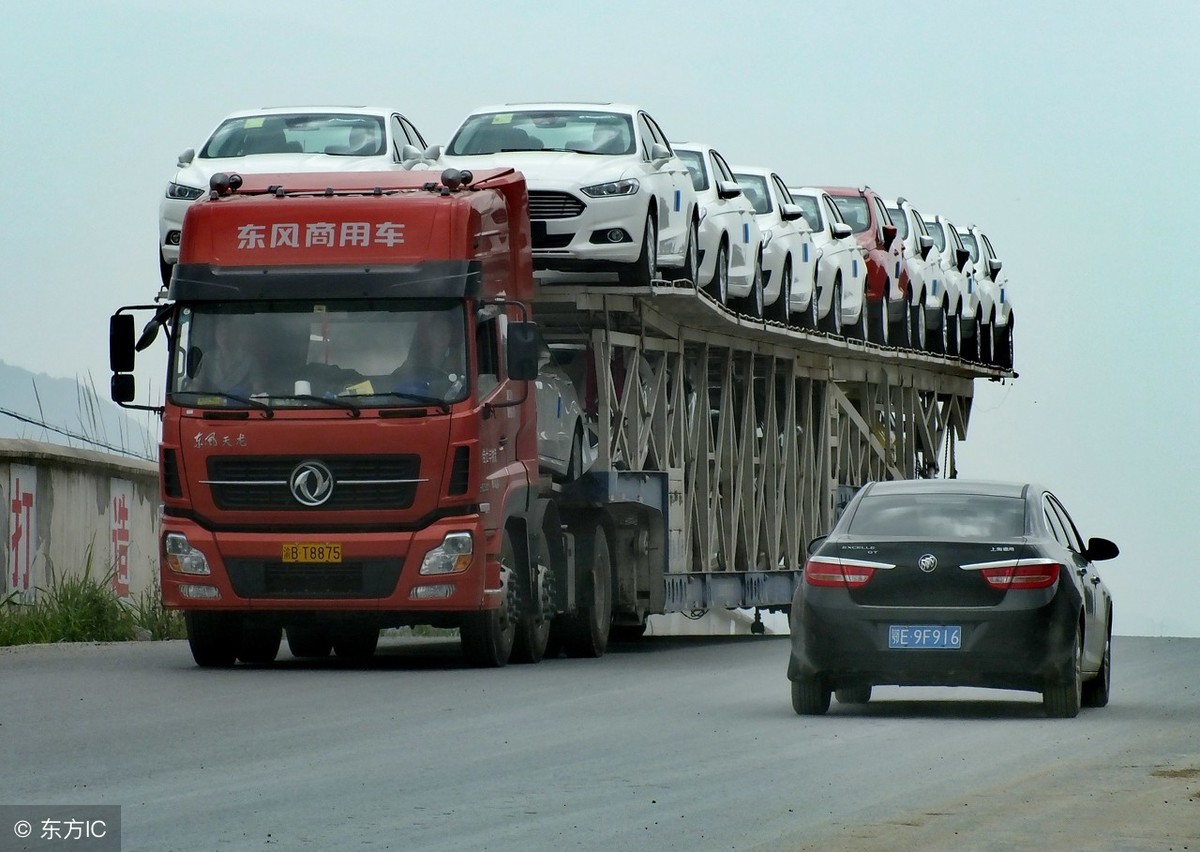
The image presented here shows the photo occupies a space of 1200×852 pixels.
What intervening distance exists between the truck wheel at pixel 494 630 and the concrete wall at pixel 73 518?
5346 mm

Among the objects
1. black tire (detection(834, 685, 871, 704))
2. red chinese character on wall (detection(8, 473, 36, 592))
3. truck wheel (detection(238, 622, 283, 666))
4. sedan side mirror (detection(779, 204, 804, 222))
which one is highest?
sedan side mirror (detection(779, 204, 804, 222))

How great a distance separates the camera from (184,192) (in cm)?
1884

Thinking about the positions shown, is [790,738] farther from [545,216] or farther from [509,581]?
[545,216]

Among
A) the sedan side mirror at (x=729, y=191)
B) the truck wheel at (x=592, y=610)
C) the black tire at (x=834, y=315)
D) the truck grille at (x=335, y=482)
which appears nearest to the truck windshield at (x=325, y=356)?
the truck grille at (x=335, y=482)

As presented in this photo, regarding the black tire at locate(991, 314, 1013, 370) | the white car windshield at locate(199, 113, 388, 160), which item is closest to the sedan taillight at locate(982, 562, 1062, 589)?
the white car windshield at locate(199, 113, 388, 160)

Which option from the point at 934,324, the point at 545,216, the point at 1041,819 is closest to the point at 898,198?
the point at 934,324

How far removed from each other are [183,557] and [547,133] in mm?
5780

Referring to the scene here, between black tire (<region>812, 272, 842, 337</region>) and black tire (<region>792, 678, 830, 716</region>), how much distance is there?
14024 millimetres

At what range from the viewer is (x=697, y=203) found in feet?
69.1

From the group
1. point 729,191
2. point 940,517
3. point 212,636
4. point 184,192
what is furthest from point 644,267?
point 940,517

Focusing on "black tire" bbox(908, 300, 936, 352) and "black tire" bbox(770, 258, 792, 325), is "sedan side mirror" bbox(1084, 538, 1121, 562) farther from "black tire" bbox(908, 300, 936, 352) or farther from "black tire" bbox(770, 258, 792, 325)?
"black tire" bbox(908, 300, 936, 352)

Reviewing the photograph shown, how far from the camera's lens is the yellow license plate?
15.5 m

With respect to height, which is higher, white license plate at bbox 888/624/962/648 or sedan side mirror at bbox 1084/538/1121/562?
sedan side mirror at bbox 1084/538/1121/562

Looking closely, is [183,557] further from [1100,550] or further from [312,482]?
[1100,550]
